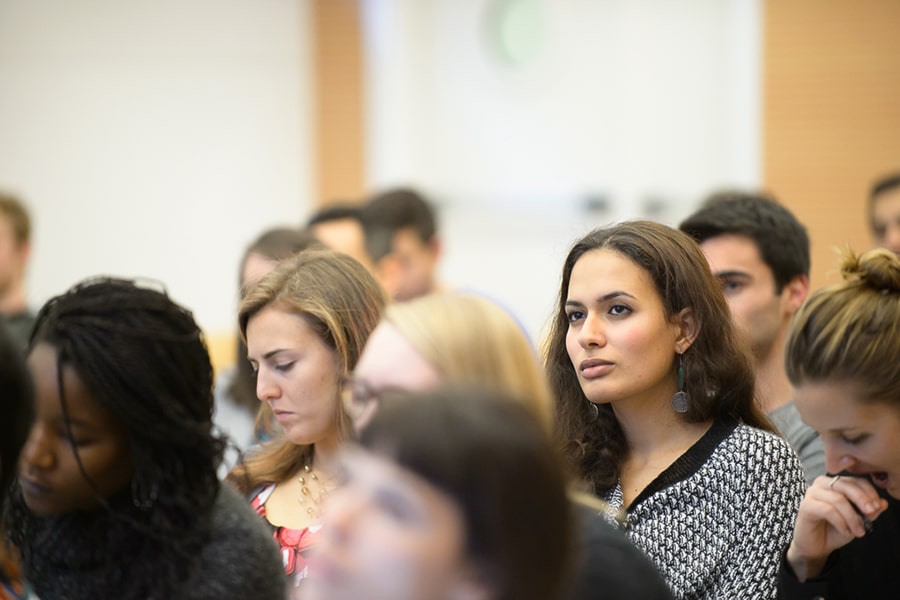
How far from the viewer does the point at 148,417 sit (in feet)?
6.01

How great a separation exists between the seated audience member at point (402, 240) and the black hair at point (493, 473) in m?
3.72

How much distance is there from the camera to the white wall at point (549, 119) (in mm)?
6551

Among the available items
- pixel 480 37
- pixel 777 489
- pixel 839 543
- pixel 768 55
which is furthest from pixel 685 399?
pixel 480 37

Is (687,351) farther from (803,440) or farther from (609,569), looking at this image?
(609,569)

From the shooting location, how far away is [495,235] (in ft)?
22.8

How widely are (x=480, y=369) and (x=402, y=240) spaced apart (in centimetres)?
361

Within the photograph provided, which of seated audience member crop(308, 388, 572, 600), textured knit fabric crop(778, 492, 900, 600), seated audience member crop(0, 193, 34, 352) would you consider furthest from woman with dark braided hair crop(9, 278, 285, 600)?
→ seated audience member crop(0, 193, 34, 352)

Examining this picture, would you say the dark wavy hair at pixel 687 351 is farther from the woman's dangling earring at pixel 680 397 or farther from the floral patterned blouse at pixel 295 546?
the floral patterned blouse at pixel 295 546

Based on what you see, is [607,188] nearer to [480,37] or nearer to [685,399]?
[480,37]

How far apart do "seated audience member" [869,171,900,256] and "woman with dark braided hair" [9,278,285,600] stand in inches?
134

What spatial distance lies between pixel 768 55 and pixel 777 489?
14.7 ft

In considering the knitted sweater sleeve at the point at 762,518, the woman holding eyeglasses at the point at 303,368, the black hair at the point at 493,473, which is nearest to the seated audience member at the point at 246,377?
the woman holding eyeglasses at the point at 303,368

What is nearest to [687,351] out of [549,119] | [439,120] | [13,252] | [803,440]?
[803,440]

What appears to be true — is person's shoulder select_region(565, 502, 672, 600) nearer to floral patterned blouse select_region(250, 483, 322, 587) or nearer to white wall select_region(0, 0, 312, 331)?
floral patterned blouse select_region(250, 483, 322, 587)
